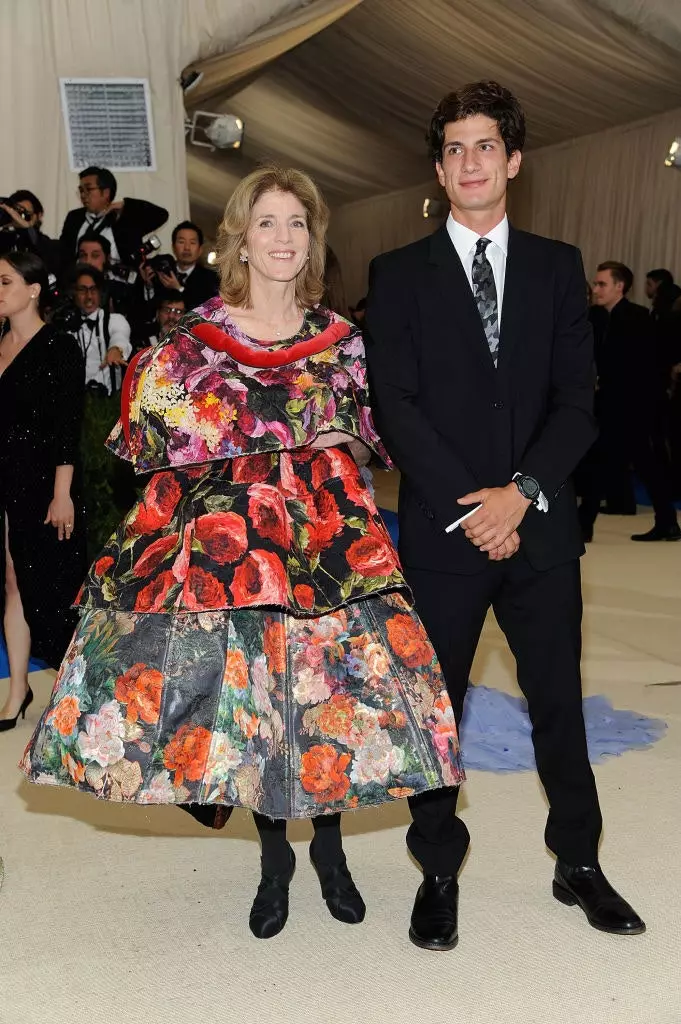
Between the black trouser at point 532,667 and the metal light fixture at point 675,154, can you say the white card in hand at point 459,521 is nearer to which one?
the black trouser at point 532,667

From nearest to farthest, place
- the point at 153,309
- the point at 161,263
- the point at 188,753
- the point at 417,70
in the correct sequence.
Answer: the point at 188,753 → the point at 153,309 → the point at 161,263 → the point at 417,70

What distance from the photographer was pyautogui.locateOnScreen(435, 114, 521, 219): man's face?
2324mm

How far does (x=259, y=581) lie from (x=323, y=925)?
2.66ft

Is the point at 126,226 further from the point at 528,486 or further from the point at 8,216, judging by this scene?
the point at 528,486

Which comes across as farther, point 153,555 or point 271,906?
point 271,906

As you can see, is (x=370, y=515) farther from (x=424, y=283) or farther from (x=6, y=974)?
(x=6, y=974)

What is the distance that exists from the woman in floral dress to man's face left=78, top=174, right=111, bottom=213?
4747 mm

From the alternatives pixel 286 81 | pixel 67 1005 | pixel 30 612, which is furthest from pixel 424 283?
pixel 286 81

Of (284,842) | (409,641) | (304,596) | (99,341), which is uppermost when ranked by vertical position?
(99,341)

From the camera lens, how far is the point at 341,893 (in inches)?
104

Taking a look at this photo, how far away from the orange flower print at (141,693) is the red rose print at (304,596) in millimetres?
297

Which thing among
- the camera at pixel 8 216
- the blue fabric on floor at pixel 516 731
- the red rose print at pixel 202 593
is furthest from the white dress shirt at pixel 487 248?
the camera at pixel 8 216

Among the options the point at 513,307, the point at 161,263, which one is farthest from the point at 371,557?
the point at 161,263

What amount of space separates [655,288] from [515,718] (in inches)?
262
